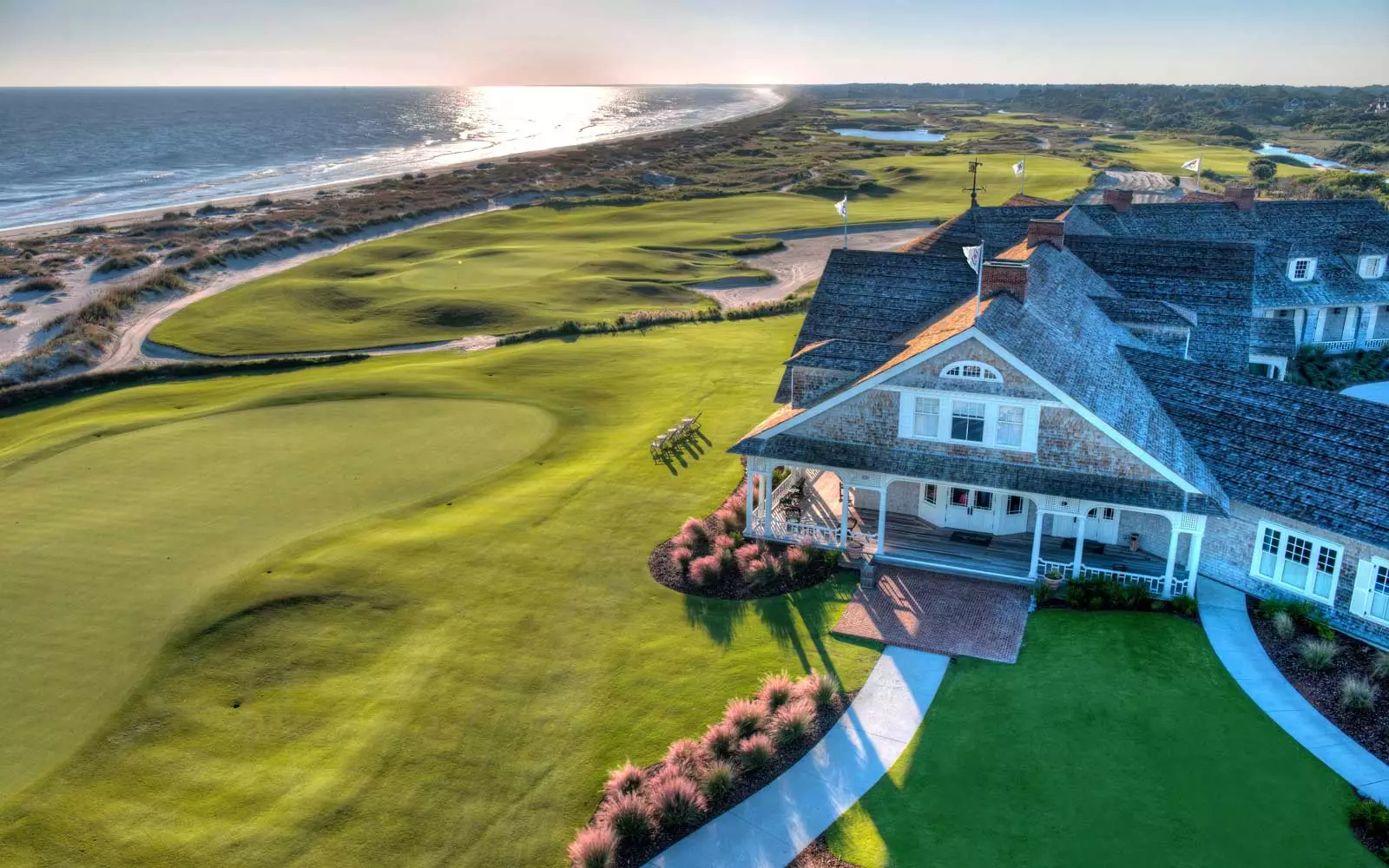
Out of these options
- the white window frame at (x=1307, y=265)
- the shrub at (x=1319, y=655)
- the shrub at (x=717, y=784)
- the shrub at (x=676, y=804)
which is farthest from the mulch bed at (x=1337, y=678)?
the white window frame at (x=1307, y=265)

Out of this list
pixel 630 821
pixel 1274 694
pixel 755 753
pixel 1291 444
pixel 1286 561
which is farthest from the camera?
pixel 1291 444

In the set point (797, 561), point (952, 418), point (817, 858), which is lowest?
point (817, 858)

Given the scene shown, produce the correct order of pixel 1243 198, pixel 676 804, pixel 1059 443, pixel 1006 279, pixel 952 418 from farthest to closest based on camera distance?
pixel 1243 198, pixel 1006 279, pixel 952 418, pixel 1059 443, pixel 676 804

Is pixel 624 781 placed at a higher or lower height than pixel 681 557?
lower

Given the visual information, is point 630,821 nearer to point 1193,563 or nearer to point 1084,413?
point 1084,413

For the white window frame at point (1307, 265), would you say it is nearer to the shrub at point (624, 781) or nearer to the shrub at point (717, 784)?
the shrub at point (717, 784)

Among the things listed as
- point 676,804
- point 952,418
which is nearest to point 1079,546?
point 952,418
